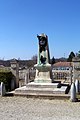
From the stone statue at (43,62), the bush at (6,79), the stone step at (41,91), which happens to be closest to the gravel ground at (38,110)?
the stone step at (41,91)

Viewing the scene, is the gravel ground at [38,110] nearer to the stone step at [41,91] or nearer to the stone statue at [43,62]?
the stone step at [41,91]

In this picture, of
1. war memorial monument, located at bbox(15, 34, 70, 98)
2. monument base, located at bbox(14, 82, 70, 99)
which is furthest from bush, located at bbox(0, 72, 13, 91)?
monument base, located at bbox(14, 82, 70, 99)

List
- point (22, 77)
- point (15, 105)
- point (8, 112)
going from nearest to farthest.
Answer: point (8, 112), point (15, 105), point (22, 77)

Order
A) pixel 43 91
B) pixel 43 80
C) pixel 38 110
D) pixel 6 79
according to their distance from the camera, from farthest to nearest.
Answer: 1. pixel 6 79
2. pixel 43 80
3. pixel 43 91
4. pixel 38 110

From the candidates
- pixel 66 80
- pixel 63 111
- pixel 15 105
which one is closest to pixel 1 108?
pixel 15 105

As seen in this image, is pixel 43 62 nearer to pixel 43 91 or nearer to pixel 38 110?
pixel 43 91

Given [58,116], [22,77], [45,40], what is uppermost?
[45,40]

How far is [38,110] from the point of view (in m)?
9.55

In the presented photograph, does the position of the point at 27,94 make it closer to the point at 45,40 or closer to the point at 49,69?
the point at 49,69

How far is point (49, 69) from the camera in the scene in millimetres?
14820

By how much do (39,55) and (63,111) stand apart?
6.24 meters

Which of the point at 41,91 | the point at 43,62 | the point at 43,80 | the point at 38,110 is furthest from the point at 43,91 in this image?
the point at 38,110

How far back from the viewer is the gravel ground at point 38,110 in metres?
8.38

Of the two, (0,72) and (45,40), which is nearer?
(45,40)
